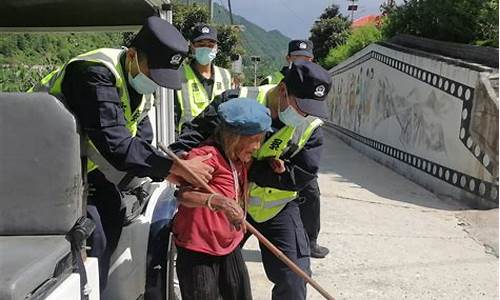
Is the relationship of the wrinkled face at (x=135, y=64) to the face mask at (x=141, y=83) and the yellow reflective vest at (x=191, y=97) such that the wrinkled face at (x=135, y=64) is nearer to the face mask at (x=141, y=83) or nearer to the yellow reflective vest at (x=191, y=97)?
the face mask at (x=141, y=83)

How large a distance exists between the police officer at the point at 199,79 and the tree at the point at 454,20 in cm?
539

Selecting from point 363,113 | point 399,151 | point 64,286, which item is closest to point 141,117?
point 64,286

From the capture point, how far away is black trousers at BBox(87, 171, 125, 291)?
97.8 inches

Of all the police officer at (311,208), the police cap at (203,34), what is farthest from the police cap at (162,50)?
the police cap at (203,34)

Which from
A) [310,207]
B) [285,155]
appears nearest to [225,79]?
[310,207]

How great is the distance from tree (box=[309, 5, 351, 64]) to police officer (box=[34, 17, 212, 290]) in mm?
24896


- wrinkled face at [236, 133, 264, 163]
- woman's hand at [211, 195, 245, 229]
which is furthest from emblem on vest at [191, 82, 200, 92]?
woman's hand at [211, 195, 245, 229]

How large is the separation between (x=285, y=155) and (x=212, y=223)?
601mm

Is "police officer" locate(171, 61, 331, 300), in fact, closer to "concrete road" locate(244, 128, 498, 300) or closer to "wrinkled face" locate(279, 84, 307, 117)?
"wrinkled face" locate(279, 84, 307, 117)

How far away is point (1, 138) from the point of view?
76.2 inches

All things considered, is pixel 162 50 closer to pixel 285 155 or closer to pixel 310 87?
pixel 310 87

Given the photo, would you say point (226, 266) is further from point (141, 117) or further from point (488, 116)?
point (488, 116)

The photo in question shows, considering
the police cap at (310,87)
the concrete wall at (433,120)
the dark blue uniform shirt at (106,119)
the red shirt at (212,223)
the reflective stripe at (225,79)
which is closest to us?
the dark blue uniform shirt at (106,119)

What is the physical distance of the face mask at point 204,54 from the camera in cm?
446
